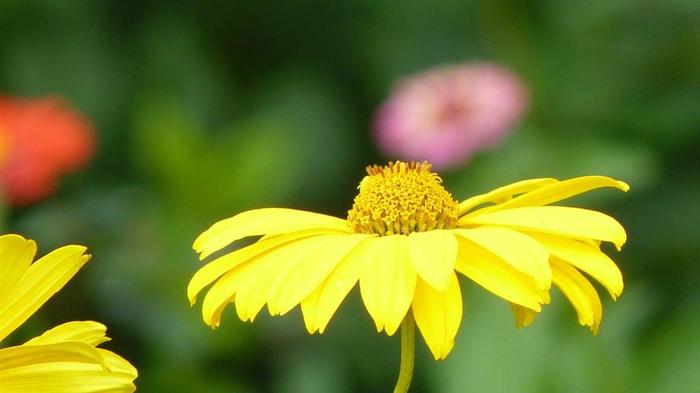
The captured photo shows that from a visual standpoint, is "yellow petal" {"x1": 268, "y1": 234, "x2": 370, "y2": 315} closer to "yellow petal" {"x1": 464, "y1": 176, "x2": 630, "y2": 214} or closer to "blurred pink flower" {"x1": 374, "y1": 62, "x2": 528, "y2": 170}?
"yellow petal" {"x1": 464, "y1": 176, "x2": 630, "y2": 214}

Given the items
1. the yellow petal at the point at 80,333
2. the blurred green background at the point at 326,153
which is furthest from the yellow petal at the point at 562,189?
the blurred green background at the point at 326,153

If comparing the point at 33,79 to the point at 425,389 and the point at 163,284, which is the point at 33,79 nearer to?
the point at 163,284

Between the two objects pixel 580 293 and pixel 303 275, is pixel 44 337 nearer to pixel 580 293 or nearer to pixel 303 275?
pixel 303 275

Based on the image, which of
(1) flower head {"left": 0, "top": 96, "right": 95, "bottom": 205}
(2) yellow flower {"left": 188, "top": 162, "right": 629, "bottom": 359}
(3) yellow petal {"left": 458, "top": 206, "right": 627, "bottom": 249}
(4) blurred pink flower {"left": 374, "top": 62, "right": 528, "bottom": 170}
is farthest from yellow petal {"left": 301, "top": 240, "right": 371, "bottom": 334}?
(4) blurred pink flower {"left": 374, "top": 62, "right": 528, "bottom": 170}

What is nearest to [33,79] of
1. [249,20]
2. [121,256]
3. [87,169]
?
[87,169]

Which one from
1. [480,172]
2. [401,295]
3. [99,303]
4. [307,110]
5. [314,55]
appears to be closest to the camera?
[401,295]

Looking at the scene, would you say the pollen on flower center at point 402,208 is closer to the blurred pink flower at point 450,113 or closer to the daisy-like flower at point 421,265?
the daisy-like flower at point 421,265
